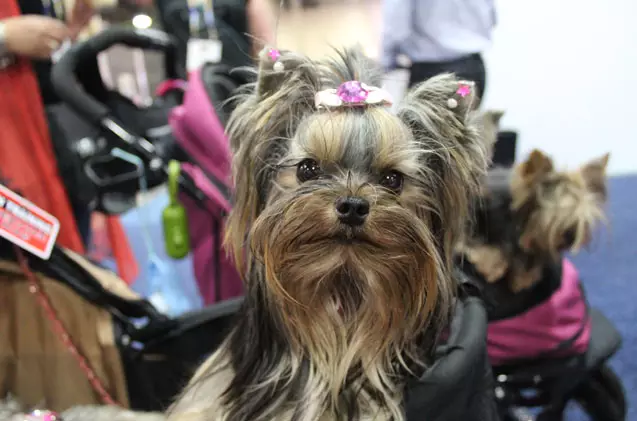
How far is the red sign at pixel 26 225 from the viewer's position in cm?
106

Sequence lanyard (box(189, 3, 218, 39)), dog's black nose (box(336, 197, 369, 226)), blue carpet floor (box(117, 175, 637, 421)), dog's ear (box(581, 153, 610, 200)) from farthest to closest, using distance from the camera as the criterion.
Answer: lanyard (box(189, 3, 218, 39)), blue carpet floor (box(117, 175, 637, 421)), dog's ear (box(581, 153, 610, 200)), dog's black nose (box(336, 197, 369, 226))

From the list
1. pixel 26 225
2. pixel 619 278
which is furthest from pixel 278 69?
pixel 619 278

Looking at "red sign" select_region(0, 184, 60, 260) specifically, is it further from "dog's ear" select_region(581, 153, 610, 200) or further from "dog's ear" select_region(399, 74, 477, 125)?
"dog's ear" select_region(581, 153, 610, 200)

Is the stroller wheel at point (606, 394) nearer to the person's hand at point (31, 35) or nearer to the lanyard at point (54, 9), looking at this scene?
the person's hand at point (31, 35)

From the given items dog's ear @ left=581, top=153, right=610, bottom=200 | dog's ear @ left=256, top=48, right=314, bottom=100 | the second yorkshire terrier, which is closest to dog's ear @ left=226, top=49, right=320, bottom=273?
dog's ear @ left=256, top=48, right=314, bottom=100

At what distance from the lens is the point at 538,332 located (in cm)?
139

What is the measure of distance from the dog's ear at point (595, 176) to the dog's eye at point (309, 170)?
41.3 inches

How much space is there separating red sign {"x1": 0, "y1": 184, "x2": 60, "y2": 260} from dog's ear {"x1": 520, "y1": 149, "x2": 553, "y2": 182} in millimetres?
1114

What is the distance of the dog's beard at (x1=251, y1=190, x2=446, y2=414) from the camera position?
867 millimetres

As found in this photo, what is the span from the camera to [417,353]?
1.02 meters

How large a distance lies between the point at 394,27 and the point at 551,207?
3.11 ft

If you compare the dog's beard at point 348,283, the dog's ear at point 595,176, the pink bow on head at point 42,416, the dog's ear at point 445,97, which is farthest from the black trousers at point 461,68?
the pink bow on head at point 42,416

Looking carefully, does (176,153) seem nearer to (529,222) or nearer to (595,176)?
(529,222)

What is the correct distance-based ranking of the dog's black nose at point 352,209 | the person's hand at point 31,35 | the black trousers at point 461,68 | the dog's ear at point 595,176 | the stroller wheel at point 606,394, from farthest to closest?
1. the black trousers at point 461,68
2. the dog's ear at point 595,176
3. the stroller wheel at point 606,394
4. the person's hand at point 31,35
5. the dog's black nose at point 352,209
